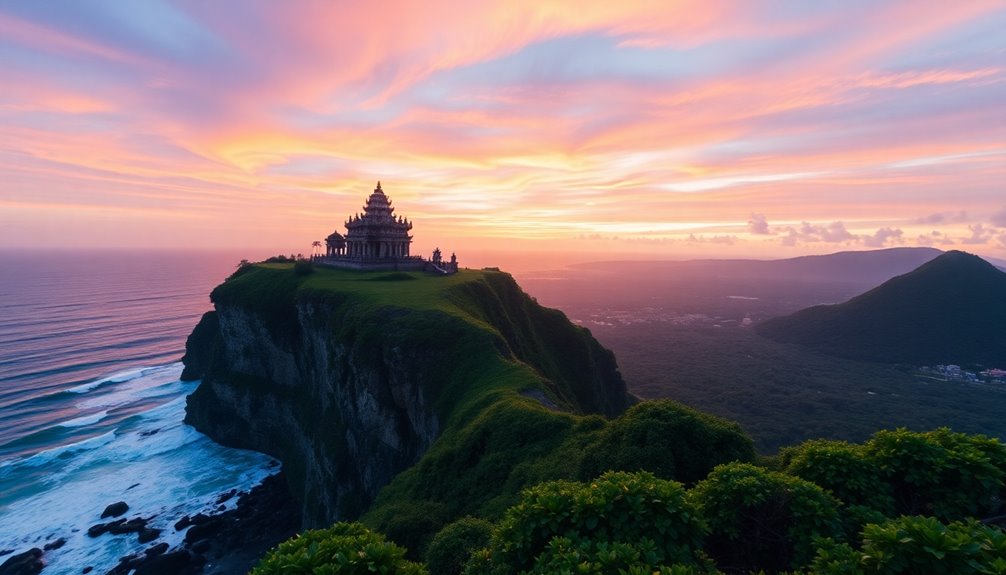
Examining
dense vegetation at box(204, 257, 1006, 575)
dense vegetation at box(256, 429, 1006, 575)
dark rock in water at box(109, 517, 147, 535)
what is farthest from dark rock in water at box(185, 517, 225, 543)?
dense vegetation at box(256, 429, 1006, 575)

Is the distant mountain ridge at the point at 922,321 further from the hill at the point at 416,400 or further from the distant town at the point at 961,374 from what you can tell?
the hill at the point at 416,400

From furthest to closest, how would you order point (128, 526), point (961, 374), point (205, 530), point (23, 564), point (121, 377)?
1. point (961, 374)
2. point (121, 377)
3. point (128, 526)
4. point (205, 530)
5. point (23, 564)

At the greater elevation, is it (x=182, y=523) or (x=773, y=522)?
(x=773, y=522)

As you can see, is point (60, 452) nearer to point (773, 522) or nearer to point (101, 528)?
point (101, 528)

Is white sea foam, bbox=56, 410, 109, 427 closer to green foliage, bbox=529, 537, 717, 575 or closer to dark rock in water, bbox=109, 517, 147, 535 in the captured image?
dark rock in water, bbox=109, 517, 147, 535

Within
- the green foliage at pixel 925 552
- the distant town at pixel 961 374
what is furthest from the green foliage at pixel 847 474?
the distant town at pixel 961 374

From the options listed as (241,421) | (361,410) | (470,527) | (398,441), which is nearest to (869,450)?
(470,527)

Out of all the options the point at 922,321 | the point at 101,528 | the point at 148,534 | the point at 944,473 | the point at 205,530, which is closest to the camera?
the point at 944,473

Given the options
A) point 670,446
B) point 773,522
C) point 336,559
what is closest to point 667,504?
point 773,522
